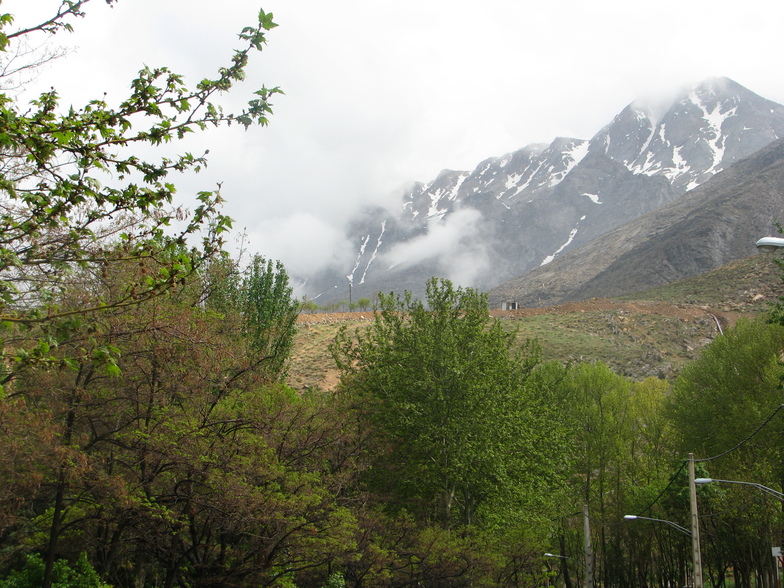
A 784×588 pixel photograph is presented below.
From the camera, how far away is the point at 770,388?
85.0 ft

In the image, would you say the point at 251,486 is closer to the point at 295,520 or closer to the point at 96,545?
the point at 295,520

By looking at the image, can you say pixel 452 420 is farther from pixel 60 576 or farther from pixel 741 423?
pixel 741 423

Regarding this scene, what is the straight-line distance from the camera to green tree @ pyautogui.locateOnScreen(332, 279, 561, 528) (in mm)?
21094

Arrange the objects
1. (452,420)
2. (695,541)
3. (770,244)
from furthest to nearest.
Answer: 1. (452,420)
2. (695,541)
3. (770,244)

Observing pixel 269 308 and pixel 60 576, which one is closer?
pixel 60 576

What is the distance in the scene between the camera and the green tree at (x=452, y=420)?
2109cm

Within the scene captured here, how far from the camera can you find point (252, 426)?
13.7 m

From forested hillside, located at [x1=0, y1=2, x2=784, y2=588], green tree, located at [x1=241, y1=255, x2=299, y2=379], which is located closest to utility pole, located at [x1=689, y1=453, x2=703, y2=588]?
forested hillside, located at [x1=0, y1=2, x2=784, y2=588]

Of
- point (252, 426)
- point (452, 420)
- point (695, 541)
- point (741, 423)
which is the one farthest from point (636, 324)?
point (252, 426)

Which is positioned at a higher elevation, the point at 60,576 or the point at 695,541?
the point at 60,576

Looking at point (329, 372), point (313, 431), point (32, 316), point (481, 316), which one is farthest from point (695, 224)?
point (32, 316)

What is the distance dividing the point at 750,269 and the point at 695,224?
6406cm

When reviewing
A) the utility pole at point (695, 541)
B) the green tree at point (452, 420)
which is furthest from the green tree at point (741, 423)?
the utility pole at point (695, 541)

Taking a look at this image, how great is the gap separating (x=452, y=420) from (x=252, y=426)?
9.04 metres
